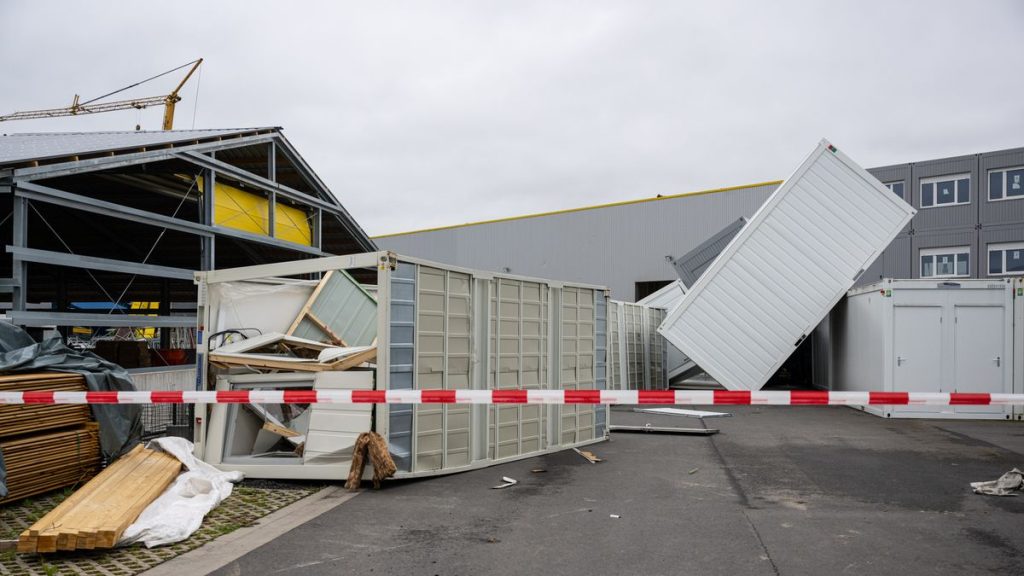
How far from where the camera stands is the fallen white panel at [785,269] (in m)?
14.3

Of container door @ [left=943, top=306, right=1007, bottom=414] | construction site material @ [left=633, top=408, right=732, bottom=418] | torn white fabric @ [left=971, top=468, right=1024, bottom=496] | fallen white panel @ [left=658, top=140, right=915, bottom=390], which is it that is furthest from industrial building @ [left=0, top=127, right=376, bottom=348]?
container door @ [left=943, top=306, right=1007, bottom=414]

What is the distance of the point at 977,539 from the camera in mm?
5227

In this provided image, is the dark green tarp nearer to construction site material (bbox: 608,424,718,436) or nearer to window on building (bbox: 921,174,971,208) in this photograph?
construction site material (bbox: 608,424,718,436)

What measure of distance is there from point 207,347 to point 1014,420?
1392 centimetres

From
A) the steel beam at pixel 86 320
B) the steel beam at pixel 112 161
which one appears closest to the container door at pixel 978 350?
the steel beam at pixel 86 320

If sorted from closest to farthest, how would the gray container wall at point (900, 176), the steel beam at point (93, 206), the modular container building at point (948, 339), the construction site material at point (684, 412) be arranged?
the steel beam at point (93, 206) → the modular container building at point (948, 339) → the construction site material at point (684, 412) → the gray container wall at point (900, 176)

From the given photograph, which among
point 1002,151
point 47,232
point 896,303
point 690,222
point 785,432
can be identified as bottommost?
point 785,432

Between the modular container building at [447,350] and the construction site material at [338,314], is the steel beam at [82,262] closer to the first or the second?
the modular container building at [447,350]

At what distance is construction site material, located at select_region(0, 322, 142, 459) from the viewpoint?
718cm

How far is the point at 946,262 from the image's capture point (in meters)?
25.7

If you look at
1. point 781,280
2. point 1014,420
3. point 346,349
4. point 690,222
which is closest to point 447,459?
point 346,349

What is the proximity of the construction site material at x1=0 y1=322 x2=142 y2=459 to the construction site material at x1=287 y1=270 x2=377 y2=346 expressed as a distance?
221 centimetres

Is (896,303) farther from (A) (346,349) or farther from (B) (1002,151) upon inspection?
(B) (1002,151)

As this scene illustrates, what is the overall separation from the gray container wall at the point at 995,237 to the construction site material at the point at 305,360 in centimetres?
2480
